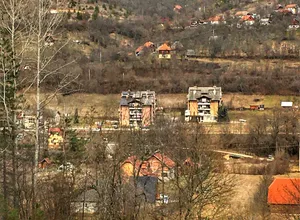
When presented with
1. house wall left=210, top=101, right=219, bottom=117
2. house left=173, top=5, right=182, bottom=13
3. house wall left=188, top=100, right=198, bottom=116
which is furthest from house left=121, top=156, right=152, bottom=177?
house left=173, top=5, right=182, bottom=13

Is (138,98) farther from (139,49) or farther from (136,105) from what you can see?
(139,49)

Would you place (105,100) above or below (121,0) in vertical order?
below

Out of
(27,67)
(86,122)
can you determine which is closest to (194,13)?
(86,122)

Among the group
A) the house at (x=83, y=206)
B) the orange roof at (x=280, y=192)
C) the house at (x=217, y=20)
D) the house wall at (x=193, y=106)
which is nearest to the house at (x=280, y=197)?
the orange roof at (x=280, y=192)

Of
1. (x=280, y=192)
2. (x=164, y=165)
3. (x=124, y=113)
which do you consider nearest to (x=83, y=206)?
(x=164, y=165)

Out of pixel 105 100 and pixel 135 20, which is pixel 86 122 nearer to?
pixel 105 100

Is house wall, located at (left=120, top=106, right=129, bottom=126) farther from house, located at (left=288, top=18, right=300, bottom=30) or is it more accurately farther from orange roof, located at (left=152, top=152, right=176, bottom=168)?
house, located at (left=288, top=18, right=300, bottom=30)
